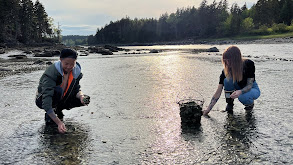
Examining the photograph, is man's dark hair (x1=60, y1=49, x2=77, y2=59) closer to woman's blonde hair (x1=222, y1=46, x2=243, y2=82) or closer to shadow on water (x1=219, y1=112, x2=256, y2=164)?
shadow on water (x1=219, y1=112, x2=256, y2=164)

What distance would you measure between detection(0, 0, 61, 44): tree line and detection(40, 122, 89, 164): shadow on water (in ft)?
243

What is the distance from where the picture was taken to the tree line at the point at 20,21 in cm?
6925

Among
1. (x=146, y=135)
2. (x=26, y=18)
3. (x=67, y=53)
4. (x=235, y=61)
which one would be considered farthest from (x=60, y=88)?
(x=26, y=18)

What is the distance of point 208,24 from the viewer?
145m

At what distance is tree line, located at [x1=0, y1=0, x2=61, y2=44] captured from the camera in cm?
6925

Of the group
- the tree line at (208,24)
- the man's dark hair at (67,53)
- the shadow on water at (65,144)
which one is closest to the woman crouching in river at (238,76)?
the shadow on water at (65,144)

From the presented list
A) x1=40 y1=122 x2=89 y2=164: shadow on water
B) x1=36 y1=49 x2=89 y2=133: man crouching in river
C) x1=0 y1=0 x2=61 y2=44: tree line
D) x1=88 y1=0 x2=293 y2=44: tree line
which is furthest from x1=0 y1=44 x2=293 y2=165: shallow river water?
x1=88 y1=0 x2=293 y2=44: tree line

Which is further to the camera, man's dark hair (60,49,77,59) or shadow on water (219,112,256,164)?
man's dark hair (60,49,77,59)

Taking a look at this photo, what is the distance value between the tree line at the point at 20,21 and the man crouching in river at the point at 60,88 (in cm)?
7350

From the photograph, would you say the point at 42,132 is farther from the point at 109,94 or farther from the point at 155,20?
the point at 155,20

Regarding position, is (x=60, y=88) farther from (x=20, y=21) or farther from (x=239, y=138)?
(x=20, y=21)

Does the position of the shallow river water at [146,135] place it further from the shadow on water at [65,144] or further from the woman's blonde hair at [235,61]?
the woman's blonde hair at [235,61]

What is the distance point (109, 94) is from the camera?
7527mm

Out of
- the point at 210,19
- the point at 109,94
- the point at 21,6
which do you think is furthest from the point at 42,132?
the point at 210,19
